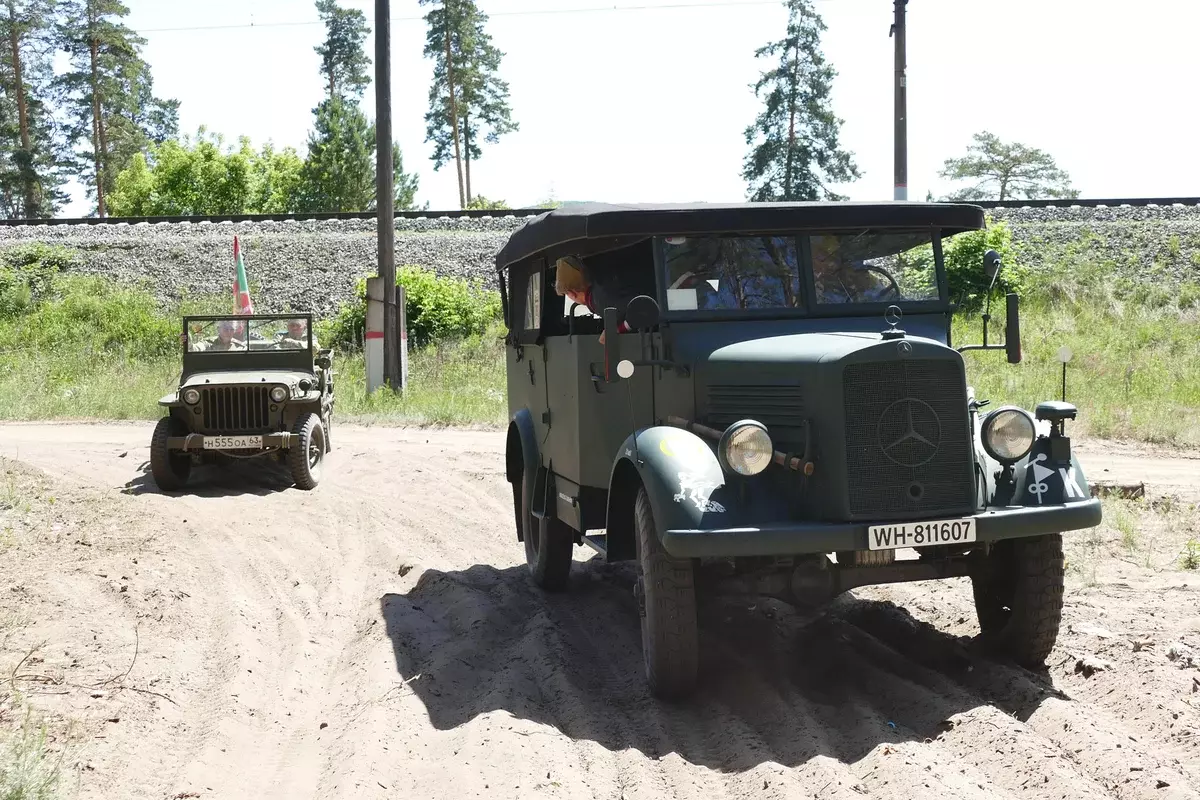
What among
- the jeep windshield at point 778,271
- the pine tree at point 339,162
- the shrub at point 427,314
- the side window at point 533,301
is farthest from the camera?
the pine tree at point 339,162

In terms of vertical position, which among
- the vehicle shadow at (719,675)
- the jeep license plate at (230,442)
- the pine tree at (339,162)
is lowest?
the vehicle shadow at (719,675)

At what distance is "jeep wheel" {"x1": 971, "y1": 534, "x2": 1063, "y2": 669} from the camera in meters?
6.04

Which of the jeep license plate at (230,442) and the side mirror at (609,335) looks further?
the jeep license plate at (230,442)

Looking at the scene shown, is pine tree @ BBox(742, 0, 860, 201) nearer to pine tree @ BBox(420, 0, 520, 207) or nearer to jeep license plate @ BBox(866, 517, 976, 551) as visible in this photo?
pine tree @ BBox(420, 0, 520, 207)

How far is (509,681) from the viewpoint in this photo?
20.2 feet

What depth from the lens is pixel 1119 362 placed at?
20.3 m

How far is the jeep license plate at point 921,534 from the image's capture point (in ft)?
17.7

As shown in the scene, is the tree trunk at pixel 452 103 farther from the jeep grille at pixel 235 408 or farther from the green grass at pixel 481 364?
the jeep grille at pixel 235 408

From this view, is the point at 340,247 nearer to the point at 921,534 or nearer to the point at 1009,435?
the point at 1009,435

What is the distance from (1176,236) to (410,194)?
37267 millimetres

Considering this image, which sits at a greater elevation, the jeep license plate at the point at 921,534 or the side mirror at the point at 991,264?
the side mirror at the point at 991,264

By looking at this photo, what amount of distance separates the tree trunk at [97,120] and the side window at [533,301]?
51.9 metres

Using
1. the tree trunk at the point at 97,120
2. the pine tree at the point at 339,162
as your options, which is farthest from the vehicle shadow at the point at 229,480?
the tree trunk at the point at 97,120

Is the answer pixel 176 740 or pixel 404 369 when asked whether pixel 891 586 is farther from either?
pixel 404 369
